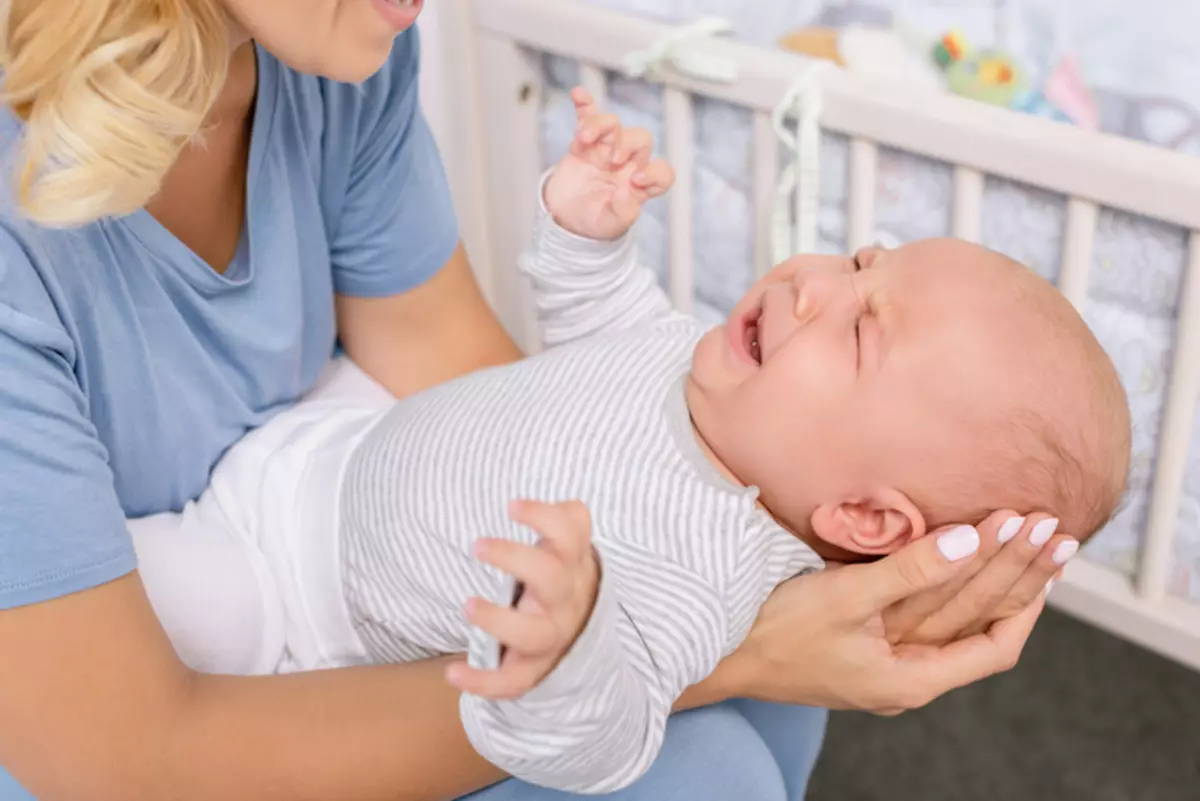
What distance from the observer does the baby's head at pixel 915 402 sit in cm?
82

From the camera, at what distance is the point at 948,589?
86 cm

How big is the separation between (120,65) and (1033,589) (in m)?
0.68

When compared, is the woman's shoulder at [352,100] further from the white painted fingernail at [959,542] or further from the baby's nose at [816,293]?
the white painted fingernail at [959,542]

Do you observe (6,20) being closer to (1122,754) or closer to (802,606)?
(802,606)

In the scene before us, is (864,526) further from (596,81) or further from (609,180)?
(596,81)

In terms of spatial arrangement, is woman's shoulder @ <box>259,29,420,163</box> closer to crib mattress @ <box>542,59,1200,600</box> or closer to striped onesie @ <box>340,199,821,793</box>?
striped onesie @ <box>340,199,821,793</box>

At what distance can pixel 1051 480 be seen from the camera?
826 mm

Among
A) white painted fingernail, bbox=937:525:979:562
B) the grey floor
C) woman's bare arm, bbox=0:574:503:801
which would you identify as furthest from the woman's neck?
the grey floor

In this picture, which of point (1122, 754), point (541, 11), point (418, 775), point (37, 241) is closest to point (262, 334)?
point (37, 241)

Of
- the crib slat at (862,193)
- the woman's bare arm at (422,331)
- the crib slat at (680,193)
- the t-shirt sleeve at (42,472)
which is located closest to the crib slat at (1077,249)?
the crib slat at (862,193)

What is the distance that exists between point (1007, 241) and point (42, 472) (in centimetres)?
83

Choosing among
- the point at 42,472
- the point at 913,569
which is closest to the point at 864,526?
the point at 913,569

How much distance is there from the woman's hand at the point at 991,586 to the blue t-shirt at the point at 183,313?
0.51 meters

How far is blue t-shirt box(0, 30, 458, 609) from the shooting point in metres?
0.75
